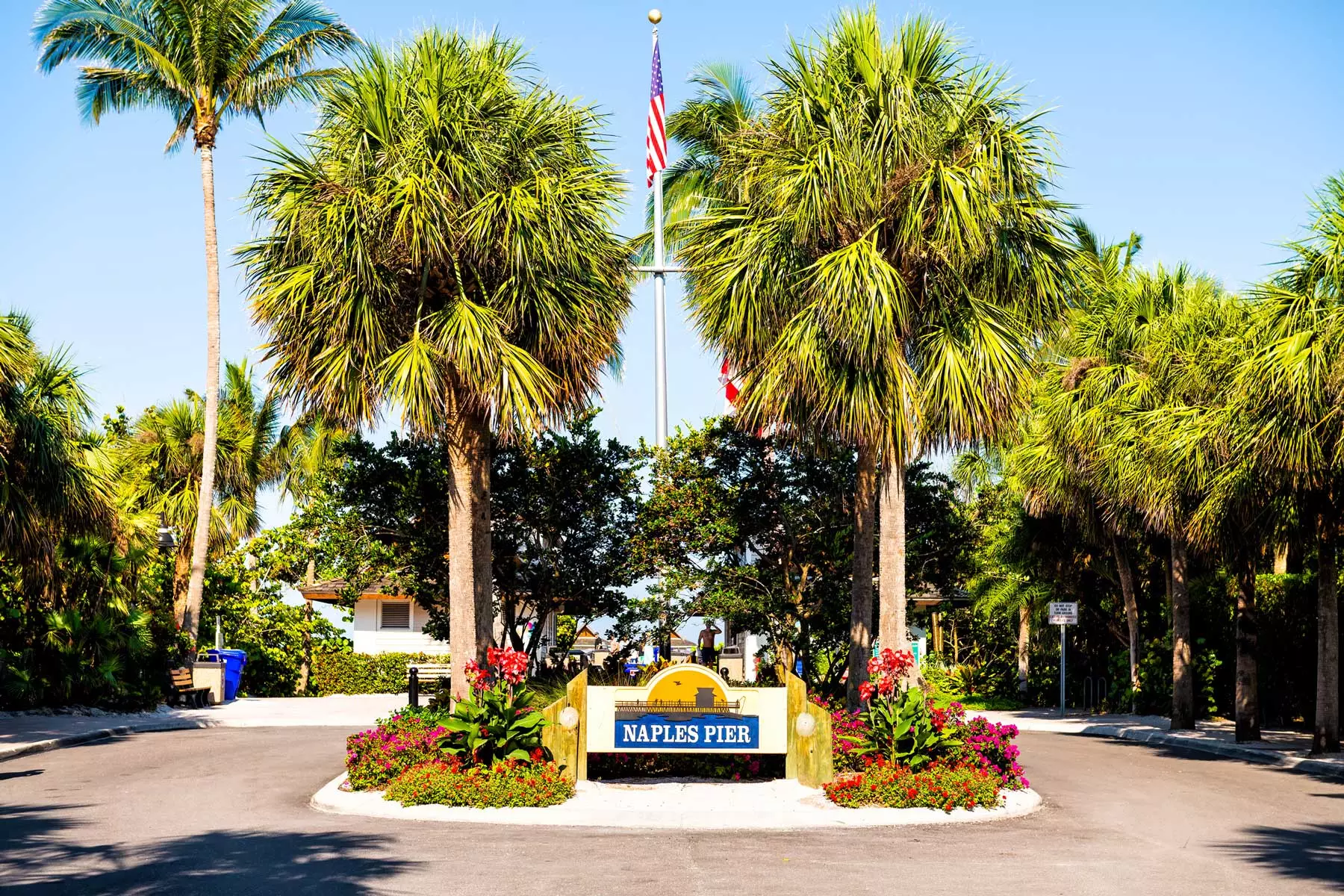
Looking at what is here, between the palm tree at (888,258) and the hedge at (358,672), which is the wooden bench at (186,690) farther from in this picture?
the palm tree at (888,258)

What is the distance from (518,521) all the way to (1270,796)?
13.3m

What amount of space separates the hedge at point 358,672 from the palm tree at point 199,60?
7.38 metres

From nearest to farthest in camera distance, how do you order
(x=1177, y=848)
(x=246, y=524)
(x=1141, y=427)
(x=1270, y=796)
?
(x=1177, y=848), (x=1270, y=796), (x=1141, y=427), (x=246, y=524)

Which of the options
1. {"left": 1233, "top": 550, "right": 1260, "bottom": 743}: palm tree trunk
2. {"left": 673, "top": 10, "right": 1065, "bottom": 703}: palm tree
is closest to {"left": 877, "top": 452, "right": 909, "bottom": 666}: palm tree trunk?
{"left": 673, "top": 10, "right": 1065, "bottom": 703}: palm tree

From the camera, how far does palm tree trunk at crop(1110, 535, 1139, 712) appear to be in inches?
1089

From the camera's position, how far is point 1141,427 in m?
21.7

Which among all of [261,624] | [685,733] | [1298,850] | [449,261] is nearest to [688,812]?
[685,733]

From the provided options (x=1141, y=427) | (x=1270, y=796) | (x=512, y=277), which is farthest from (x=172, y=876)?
(x=1141, y=427)

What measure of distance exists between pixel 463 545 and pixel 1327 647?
1282cm

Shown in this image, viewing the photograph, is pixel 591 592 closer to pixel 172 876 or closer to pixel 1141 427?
pixel 1141 427

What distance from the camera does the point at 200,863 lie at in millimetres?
10141

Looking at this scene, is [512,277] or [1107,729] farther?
[1107,729]

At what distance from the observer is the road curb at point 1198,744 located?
18312 mm

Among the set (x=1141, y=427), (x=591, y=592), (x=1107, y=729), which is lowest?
(x=1107, y=729)
